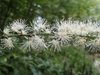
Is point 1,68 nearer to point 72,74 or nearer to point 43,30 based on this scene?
point 43,30

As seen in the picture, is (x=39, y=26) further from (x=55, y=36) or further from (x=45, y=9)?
(x=45, y=9)

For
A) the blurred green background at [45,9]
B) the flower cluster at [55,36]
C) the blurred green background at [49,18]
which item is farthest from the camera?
the blurred green background at [45,9]

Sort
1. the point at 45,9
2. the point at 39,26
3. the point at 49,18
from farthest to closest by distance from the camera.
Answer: the point at 49,18
the point at 45,9
the point at 39,26

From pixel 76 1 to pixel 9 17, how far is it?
47.7 inches

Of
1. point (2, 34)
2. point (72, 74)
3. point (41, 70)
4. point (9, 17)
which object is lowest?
point (72, 74)

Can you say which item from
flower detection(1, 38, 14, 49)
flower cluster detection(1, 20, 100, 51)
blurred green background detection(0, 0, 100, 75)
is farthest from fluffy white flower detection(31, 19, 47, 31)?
blurred green background detection(0, 0, 100, 75)

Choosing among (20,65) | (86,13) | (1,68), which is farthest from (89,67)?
(1,68)

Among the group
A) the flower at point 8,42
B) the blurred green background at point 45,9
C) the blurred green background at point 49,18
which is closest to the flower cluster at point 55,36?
the flower at point 8,42

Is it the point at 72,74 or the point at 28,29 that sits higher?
the point at 28,29

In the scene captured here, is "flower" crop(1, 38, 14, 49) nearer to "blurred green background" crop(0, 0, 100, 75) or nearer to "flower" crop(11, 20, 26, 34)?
"flower" crop(11, 20, 26, 34)

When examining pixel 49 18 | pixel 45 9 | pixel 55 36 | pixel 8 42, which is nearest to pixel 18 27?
pixel 8 42

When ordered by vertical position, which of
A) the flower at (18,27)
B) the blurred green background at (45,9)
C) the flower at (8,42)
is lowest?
the flower at (8,42)

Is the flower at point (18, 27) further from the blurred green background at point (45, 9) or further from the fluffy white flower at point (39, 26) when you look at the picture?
the blurred green background at point (45, 9)

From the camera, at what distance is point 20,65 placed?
2234 millimetres
